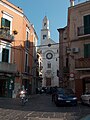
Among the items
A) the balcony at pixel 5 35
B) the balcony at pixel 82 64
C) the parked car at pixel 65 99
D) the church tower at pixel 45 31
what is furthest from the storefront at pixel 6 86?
the church tower at pixel 45 31

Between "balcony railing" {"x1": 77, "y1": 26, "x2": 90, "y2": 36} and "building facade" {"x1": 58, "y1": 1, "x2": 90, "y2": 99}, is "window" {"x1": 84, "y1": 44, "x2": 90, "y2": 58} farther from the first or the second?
"balcony railing" {"x1": 77, "y1": 26, "x2": 90, "y2": 36}

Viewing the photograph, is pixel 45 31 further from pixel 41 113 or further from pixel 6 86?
pixel 41 113

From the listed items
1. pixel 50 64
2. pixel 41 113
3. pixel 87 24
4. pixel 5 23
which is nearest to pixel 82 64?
pixel 87 24

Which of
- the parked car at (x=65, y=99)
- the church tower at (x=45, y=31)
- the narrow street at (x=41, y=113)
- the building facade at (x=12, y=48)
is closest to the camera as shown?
the narrow street at (x=41, y=113)

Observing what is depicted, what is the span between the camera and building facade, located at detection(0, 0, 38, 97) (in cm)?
2786

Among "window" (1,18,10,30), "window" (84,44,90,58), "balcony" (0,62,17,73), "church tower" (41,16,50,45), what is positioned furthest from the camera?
"church tower" (41,16,50,45)

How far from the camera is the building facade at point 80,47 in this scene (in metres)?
25.2

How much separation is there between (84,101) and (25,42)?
→ 50.0 ft

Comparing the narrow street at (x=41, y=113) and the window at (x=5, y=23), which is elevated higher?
the window at (x=5, y=23)

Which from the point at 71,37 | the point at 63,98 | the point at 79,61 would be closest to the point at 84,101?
the point at 63,98

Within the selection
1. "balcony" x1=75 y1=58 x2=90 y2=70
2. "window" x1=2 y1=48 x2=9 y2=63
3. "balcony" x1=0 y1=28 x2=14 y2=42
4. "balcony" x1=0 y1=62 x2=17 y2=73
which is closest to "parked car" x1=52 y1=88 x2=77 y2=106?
"balcony" x1=75 y1=58 x2=90 y2=70

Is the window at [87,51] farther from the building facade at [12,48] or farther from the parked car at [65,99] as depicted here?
the building facade at [12,48]

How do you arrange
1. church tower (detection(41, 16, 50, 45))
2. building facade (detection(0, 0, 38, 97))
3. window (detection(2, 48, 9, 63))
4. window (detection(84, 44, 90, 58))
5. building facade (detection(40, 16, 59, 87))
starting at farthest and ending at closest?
church tower (detection(41, 16, 50, 45)), building facade (detection(40, 16, 59, 87)), window (detection(2, 48, 9, 63)), building facade (detection(0, 0, 38, 97)), window (detection(84, 44, 90, 58))

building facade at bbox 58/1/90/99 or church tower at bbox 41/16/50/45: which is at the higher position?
church tower at bbox 41/16/50/45
